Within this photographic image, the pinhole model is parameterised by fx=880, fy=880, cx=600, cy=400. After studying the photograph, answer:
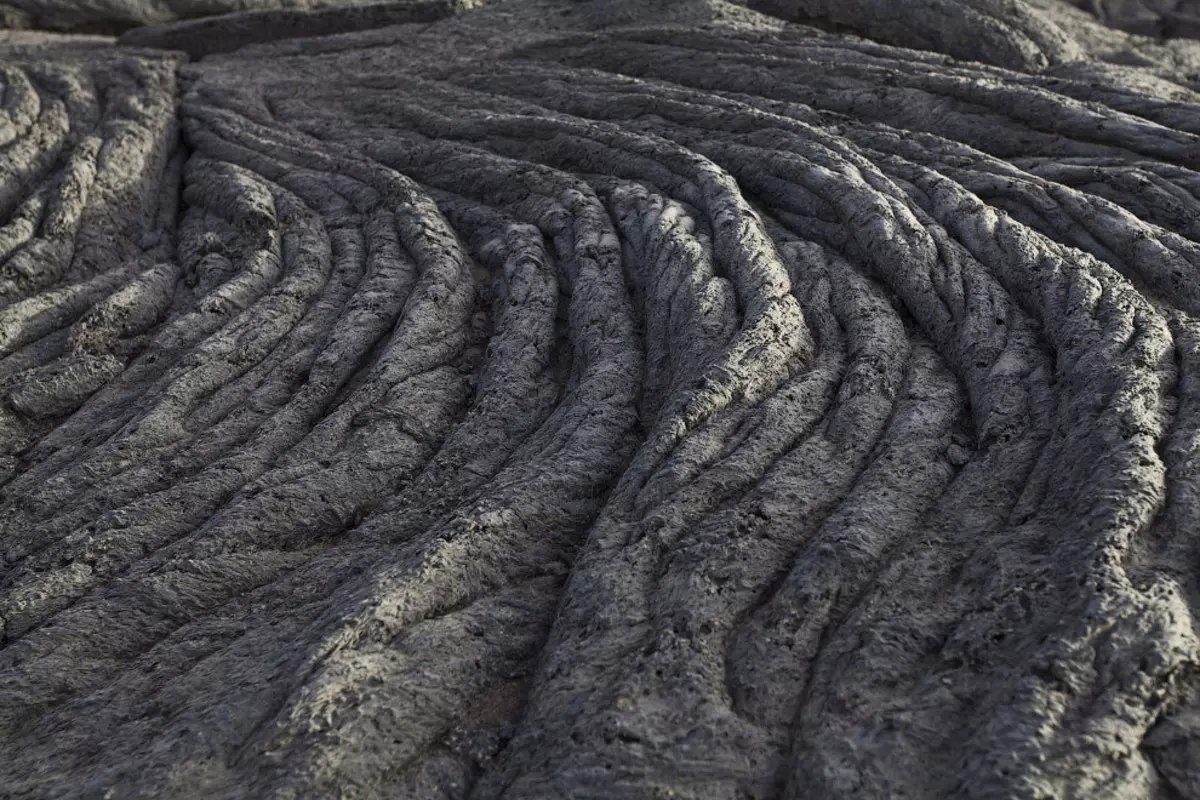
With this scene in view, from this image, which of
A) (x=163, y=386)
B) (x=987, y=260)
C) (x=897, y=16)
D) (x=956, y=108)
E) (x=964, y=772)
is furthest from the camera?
(x=897, y=16)

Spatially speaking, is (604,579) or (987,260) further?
(987,260)

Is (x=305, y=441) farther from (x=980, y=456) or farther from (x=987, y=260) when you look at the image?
(x=987, y=260)

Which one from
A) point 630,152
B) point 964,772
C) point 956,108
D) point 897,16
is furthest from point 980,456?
point 897,16

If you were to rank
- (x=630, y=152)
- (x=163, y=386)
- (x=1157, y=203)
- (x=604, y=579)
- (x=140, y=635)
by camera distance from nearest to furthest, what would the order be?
(x=604, y=579) → (x=140, y=635) → (x=163, y=386) → (x=1157, y=203) → (x=630, y=152)

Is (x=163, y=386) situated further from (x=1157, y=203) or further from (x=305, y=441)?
(x=1157, y=203)

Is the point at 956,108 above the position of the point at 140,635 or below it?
above

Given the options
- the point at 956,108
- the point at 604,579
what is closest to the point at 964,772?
the point at 604,579

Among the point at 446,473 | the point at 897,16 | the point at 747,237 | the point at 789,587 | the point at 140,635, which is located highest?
the point at 897,16
